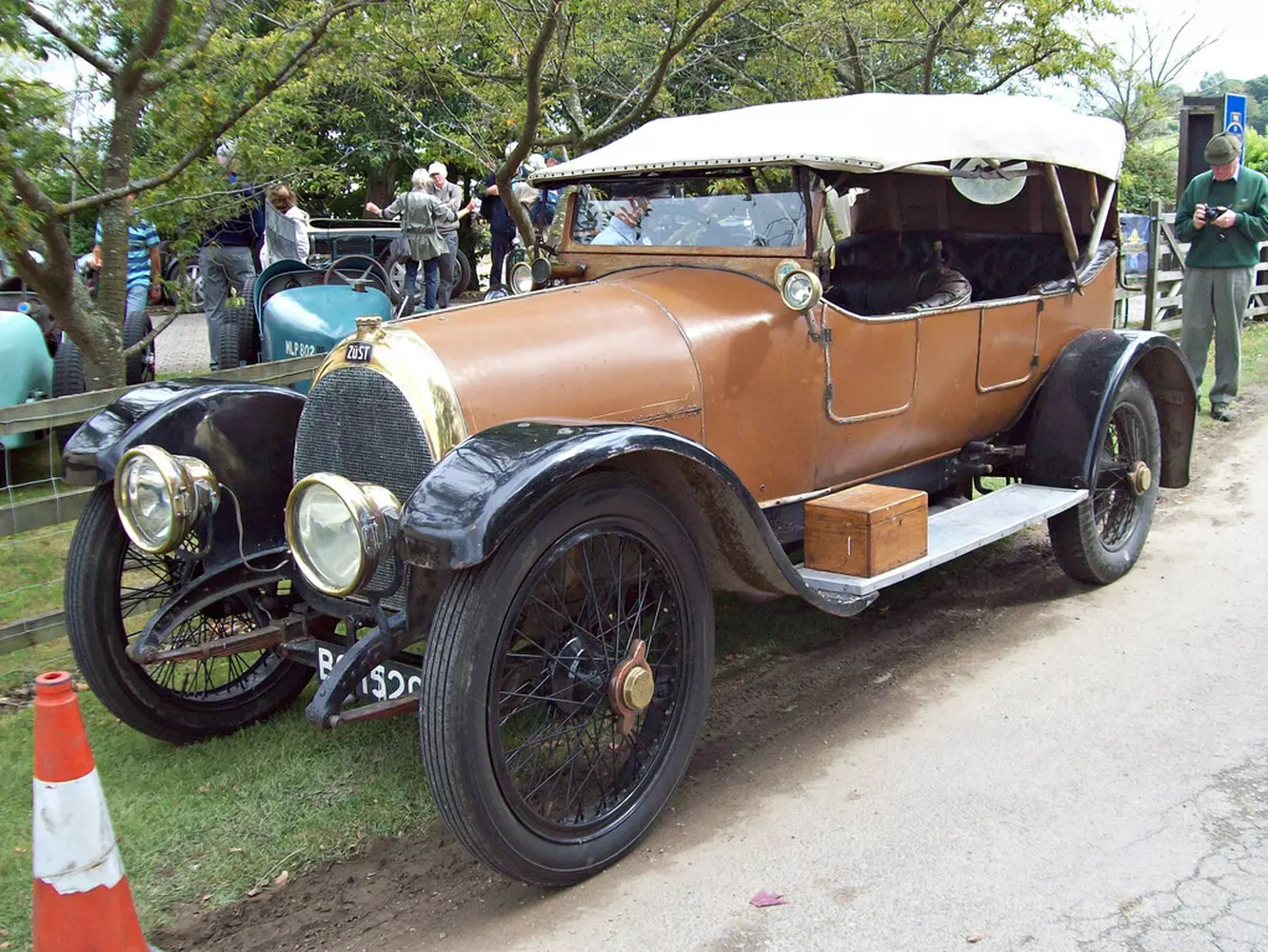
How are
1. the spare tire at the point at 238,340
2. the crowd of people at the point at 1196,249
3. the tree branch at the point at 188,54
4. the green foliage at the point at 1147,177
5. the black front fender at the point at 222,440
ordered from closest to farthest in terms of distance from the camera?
the black front fender at the point at 222,440
the tree branch at the point at 188,54
the crowd of people at the point at 1196,249
the spare tire at the point at 238,340
the green foliage at the point at 1147,177

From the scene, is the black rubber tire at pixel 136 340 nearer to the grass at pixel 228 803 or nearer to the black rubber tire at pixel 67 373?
the black rubber tire at pixel 67 373

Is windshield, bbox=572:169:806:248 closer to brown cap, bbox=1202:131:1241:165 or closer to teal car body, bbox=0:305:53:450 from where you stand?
teal car body, bbox=0:305:53:450

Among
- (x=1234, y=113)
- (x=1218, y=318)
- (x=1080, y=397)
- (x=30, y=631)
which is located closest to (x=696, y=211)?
(x=1080, y=397)

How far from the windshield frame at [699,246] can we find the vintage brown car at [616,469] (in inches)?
0.5

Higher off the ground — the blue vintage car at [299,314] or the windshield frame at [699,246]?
the windshield frame at [699,246]

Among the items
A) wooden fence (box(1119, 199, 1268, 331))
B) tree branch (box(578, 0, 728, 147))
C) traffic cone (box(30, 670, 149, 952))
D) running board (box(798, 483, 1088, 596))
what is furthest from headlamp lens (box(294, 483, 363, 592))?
wooden fence (box(1119, 199, 1268, 331))

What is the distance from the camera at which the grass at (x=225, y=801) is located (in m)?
2.92

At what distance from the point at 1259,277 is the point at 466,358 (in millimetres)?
12883

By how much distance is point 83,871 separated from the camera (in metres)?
2.36

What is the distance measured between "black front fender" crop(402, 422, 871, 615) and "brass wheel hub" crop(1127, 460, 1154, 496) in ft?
7.75

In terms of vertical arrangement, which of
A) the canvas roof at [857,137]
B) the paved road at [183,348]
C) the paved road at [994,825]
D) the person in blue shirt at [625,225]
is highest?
the canvas roof at [857,137]

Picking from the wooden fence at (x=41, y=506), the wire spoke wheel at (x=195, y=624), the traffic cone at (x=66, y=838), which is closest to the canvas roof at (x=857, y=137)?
the wooden fence at (x=41, y=506)

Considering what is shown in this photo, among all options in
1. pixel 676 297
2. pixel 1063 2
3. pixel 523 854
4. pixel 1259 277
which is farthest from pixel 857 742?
pixel 1259 277

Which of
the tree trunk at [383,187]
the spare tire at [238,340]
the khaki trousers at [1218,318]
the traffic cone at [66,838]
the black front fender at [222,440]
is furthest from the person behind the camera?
the tree trunk at [383,187]
